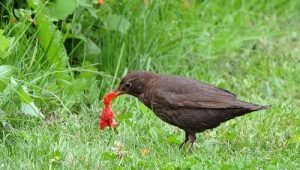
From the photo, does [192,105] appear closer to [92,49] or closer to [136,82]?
[136,82]

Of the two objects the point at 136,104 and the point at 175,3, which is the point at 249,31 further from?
the point at 136,104

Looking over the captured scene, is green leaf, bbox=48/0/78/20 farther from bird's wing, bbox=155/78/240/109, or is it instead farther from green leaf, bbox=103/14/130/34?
bird's wing, bbox=155/78/240/109

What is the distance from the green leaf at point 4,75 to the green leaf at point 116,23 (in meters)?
1.84

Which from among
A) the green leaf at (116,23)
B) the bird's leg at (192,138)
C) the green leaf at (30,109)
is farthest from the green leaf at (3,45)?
the green leaf at (116,23)

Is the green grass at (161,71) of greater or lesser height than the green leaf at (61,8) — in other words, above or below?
below

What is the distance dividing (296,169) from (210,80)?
2.76m

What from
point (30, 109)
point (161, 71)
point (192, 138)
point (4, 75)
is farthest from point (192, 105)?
point (161, 71)

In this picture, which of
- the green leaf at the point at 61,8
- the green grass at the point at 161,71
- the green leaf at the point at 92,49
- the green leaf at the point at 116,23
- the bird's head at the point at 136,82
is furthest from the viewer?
the green leaf at the point at 116,23

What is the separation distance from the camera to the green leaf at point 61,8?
7.01 metres

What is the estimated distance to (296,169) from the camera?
5621 millimetres

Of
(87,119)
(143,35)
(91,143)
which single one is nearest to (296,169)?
(91,143)

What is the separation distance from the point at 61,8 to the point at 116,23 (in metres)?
0.96

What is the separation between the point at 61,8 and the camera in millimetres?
7035

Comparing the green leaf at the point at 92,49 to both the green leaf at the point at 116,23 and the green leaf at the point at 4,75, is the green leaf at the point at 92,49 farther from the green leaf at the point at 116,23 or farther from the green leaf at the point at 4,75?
the green leaf at the point at 4,75
